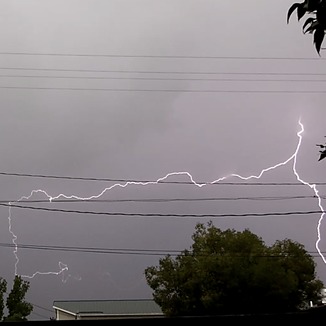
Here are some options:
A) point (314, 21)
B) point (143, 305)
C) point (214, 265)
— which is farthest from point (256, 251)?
point (314, 21)

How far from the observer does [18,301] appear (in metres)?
20.8

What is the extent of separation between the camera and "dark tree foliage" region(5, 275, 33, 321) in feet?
65.4

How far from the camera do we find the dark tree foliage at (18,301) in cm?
1994

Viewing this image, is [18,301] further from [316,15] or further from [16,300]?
[316,15]

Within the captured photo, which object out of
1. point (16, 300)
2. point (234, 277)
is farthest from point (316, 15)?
point (16, 300)

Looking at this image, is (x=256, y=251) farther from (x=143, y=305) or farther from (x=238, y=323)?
(x=238, y=323)

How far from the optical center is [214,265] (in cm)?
1603

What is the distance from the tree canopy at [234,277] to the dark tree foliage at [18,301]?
18.3 feet

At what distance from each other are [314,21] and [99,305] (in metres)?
23.4

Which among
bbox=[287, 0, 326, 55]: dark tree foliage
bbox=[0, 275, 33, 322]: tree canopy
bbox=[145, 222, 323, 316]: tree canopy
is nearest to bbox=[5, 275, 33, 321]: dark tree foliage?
bbox=[0, 275, 33, 322]: tree canopy

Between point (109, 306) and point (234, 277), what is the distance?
30.8 feet

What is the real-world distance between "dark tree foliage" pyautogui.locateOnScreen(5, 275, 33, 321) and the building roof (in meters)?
1.94

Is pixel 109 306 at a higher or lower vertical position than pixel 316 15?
higher

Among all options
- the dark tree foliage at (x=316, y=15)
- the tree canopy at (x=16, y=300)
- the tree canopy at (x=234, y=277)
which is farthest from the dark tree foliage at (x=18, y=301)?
the dark tree foliage at (x=316, y=15)
